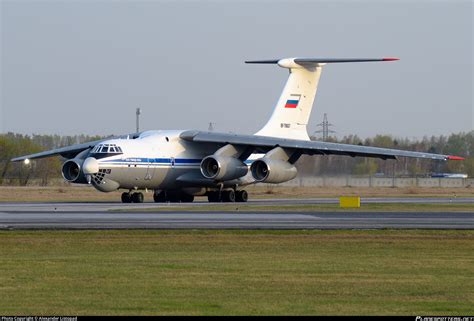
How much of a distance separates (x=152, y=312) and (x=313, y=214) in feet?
67.8

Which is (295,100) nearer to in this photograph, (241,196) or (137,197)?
(241,196)

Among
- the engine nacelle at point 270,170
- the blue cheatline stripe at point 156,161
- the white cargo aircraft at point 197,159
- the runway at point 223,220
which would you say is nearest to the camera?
the runway at point 223,220

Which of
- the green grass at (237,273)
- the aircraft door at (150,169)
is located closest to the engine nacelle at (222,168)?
the aircraft door at (150,169)

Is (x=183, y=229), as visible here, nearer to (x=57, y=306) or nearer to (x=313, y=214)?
(x=313, y=214)

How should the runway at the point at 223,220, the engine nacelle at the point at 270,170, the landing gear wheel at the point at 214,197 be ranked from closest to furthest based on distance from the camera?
1. the runway at the point at 223,220
2. the engine nacelle at the point at 270,170
3. the landing gear wheel at the point at 214,197

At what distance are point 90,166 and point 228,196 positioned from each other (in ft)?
23.9

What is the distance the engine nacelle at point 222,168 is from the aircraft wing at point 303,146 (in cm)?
97

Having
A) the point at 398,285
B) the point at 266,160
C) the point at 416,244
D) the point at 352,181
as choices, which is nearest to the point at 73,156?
the point at 266,160

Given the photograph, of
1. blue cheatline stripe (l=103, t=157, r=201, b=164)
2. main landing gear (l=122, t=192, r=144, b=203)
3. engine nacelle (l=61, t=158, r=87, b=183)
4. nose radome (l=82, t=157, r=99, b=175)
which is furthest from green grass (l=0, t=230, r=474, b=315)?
main landing gear (l=122, t=192, r=144, b=203)

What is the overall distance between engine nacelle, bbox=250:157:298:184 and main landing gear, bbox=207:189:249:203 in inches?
71.3

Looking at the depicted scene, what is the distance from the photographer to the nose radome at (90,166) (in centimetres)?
4309

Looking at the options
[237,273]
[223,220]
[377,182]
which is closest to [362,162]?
[377,182]

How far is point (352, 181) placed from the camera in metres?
61.8

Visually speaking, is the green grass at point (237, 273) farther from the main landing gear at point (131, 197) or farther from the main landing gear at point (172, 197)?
the main landing gear at point (172, 197)
